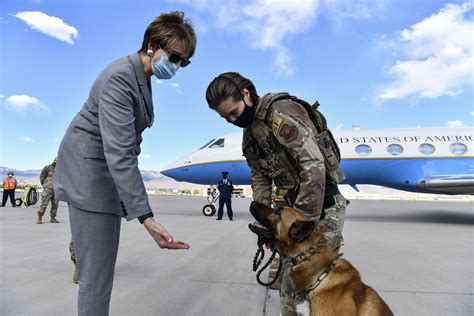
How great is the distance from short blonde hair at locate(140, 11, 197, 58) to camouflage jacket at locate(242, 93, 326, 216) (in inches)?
24.6

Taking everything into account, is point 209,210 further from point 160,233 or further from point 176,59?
point 160,233

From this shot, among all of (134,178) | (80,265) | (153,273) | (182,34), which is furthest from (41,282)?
(182,34)

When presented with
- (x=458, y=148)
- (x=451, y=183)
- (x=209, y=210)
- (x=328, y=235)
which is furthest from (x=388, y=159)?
(x=328, y=235)

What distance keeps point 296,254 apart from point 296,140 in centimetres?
65

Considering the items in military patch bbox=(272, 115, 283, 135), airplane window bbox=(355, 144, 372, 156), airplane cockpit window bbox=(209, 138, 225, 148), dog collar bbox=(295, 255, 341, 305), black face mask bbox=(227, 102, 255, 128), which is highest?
airplane cockpit window bbox=(209, 138, 225, 148)

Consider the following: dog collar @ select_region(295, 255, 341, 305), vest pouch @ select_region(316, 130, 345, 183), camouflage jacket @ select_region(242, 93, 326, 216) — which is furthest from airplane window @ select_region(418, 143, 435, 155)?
dog collar @ select_region(295, 255, 341, 305)

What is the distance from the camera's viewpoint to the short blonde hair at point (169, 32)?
167 centimetres

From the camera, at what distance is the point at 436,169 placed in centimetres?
1187

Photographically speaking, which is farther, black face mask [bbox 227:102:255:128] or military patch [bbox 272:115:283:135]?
black face mask [bbox 227:102:255:128]

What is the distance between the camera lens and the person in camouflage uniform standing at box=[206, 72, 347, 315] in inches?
73.3

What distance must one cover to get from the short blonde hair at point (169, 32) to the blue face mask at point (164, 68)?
2.7 inches

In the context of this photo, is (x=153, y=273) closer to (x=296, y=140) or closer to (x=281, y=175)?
(x=281, y=175)

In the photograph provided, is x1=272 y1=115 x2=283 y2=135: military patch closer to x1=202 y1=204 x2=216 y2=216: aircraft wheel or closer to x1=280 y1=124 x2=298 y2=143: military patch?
A: x1=280 y1=124 x2=298 y2=143: military patch

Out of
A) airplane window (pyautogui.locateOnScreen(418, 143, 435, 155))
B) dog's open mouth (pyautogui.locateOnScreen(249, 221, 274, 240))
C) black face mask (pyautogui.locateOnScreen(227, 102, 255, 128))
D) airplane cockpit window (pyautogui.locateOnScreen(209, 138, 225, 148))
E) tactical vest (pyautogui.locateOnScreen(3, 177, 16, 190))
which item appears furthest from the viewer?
tactical vest (pyautogui.locateOnScreen(3, 177, 16, 190))
